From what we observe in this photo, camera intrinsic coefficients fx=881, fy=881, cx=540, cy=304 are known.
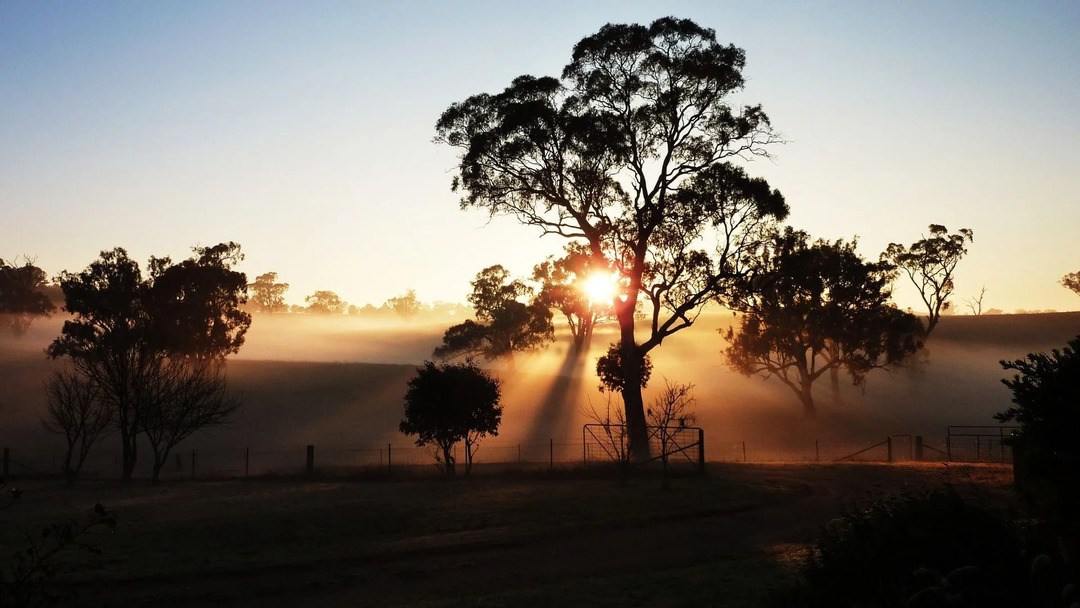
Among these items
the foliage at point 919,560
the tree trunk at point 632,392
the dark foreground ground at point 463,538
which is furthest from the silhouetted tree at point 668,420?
the foliage at point 919,560

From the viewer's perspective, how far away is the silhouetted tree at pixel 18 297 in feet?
328

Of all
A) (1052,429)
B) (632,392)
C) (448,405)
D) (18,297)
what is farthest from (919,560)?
A: (18,297)

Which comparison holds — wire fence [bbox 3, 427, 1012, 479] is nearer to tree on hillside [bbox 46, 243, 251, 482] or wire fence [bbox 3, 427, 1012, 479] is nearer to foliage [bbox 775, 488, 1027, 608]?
tree on hillside [bbox 46, 243, 251, 482]

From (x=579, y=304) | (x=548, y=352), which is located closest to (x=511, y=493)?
(x=579, y=304)

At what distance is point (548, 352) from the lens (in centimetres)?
11750

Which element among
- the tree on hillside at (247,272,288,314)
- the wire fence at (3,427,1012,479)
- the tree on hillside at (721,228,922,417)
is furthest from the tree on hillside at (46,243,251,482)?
the tree on hillside at (247,272,288,314)

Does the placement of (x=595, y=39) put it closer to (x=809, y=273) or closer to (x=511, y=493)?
(x=511, y=493)

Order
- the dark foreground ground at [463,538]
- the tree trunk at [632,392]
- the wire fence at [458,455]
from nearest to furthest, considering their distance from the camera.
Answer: the dark foreground ground at [463,538] → the tree trunk at [632,392] → the wire fence at [458,455]

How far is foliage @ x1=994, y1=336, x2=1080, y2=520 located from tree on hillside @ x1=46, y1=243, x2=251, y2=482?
37.2 meters

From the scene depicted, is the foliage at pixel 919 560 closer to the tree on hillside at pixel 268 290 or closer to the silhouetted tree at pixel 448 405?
the silhouetted tree at pixel 448 405

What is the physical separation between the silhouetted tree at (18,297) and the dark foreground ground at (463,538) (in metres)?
80.3

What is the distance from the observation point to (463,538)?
64.6 feet

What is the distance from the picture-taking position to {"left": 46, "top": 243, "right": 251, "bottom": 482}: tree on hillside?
4066cm

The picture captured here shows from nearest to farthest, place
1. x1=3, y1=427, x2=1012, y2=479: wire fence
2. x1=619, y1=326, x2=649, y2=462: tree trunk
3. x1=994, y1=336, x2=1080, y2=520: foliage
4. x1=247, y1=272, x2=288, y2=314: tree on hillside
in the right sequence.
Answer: x1=994, y1=336, x2=1080, y2=520: foliage < x1=619, y1=326, x2=649, y2=462: tree trunk < x1=3, y1=427, x2=1012, y2=479: wire fence < x1=247, y1=272, x2=288, y2=314: tree on hillside
